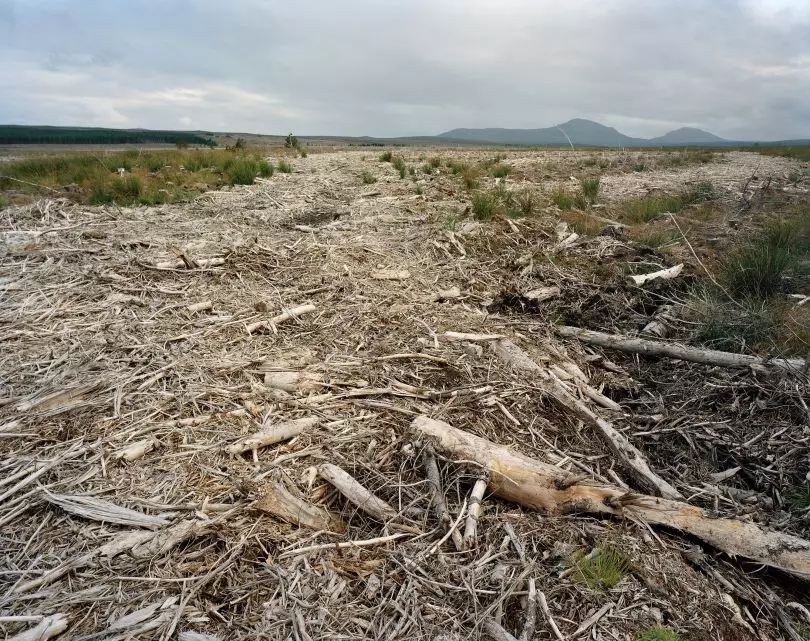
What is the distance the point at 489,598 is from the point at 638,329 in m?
3.59

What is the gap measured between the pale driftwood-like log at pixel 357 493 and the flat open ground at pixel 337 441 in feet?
0.20

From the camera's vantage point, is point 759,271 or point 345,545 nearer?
point 345,545

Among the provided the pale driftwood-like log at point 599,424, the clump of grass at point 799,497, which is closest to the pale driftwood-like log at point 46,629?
the pale driftwood-like log at point 599,424

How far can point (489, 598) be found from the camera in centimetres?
207

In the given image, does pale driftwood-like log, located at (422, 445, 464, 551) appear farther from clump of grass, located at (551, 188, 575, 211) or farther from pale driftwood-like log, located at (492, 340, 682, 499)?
clump of grass, located at (551, 188, 575, 211)

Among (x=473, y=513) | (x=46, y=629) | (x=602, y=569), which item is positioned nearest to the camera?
(x=46, y=629)

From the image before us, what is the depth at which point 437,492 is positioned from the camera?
2.56 metres

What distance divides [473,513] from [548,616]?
1.89 feet

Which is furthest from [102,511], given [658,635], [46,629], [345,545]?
[658,635]

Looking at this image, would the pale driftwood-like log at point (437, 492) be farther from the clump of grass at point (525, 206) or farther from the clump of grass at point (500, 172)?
the clump of grass at point (500, 172)

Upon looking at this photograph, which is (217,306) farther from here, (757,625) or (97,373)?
(757,625)

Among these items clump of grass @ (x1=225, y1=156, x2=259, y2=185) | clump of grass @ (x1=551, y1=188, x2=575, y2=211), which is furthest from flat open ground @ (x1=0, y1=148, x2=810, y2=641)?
clump of grass @ (x1=225, y1=156, x2=259, y2=185)

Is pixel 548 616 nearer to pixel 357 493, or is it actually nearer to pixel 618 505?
pixel 618 505

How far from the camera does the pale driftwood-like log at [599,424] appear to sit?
9.37 ft
